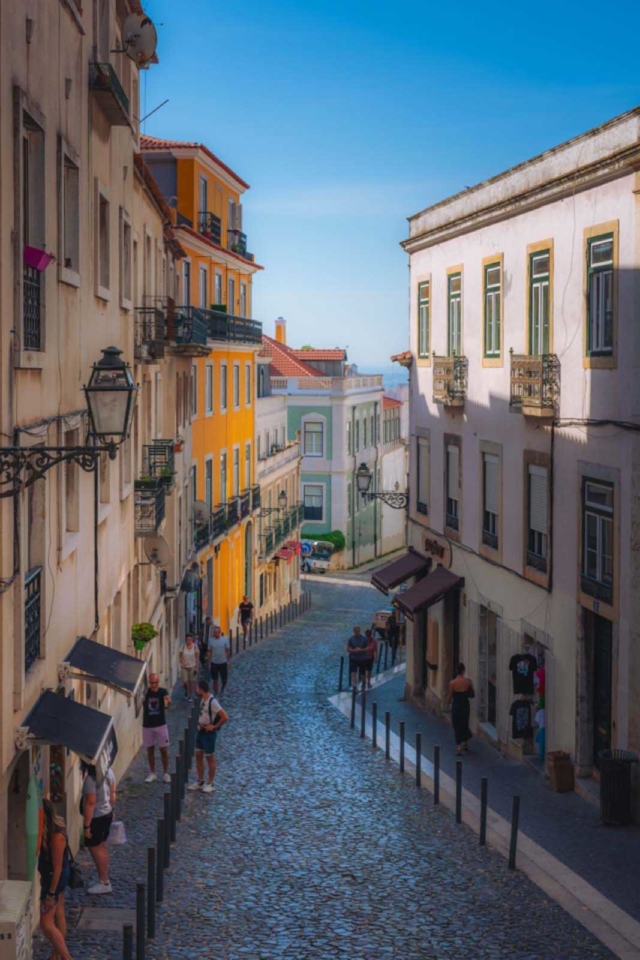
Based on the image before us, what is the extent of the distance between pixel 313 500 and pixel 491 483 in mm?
49339

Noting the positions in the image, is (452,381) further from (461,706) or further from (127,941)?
(127,941)

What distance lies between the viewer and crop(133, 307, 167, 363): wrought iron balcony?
22.4 meters

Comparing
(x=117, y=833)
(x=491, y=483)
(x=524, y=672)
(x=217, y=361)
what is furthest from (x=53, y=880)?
(x=217, y=361)

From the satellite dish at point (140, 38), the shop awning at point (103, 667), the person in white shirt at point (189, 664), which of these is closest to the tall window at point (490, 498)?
the person in white shirt at point (189, 664)

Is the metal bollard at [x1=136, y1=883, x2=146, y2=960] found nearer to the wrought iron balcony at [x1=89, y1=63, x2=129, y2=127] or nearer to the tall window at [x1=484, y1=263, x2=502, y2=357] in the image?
the wrought iron balcony at [x1=89, y1=63, x2=129, y2=127]

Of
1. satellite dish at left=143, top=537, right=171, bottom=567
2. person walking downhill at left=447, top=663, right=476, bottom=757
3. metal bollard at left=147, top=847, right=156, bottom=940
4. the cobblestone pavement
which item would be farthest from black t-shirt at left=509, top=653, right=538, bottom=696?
metal bollard at left=147, top=847, right=156, bottom=940

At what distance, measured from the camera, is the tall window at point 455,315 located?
24719 millimetres

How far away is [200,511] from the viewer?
3669cm

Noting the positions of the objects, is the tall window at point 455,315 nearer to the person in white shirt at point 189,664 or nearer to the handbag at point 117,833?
the person in white shirt at point 189,664

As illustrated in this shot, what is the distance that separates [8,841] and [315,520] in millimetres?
61153

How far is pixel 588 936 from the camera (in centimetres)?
1209

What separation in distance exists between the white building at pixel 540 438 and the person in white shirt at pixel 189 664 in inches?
177

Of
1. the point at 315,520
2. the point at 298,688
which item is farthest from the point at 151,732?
the point at 315,520

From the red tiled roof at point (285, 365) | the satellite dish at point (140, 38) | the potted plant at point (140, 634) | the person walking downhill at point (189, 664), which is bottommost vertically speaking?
the person walking downhill at point (189, 664)
